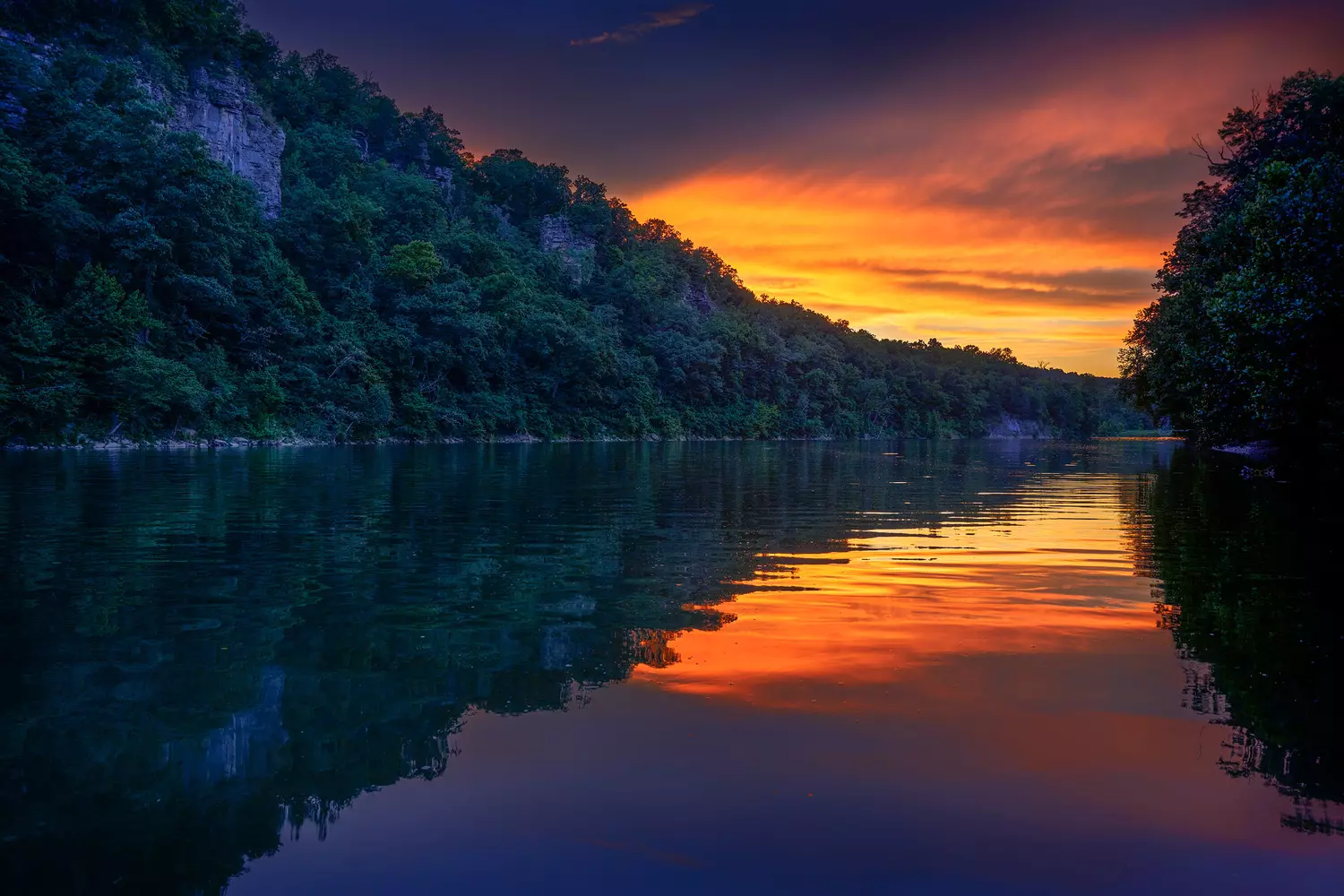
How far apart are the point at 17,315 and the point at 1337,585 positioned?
5074cm

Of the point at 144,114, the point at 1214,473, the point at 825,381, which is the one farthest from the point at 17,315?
the point at 825,381

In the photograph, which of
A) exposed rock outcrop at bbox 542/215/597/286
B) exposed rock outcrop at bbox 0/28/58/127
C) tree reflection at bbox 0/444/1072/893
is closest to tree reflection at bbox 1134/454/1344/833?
tree reflection at bbox 0/444/1072/893

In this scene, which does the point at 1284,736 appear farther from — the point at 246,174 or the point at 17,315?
the point at 246,174

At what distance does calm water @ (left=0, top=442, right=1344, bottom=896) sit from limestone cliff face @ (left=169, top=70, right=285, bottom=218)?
67082 millimetres

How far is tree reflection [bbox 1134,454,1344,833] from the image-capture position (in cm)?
568

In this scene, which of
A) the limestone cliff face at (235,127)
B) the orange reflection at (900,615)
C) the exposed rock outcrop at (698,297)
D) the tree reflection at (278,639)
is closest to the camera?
the tree reflection at (278,639)

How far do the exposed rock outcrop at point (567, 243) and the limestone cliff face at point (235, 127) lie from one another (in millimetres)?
41297

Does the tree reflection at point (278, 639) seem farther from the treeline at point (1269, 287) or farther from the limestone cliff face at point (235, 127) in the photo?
the limestone cliff face at point (235, 127)

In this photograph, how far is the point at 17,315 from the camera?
4366 cm

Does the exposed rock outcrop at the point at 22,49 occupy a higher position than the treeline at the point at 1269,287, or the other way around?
the exposed rock outcrop at the point at 22,49

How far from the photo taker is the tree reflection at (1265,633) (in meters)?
5.68

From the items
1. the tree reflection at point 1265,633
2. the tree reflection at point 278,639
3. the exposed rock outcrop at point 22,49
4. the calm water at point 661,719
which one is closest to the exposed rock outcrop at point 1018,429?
the exposed rock outcrop at point 22,49

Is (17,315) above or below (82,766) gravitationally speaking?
above

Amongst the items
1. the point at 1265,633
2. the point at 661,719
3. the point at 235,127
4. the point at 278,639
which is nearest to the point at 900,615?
the point at 1265,633
